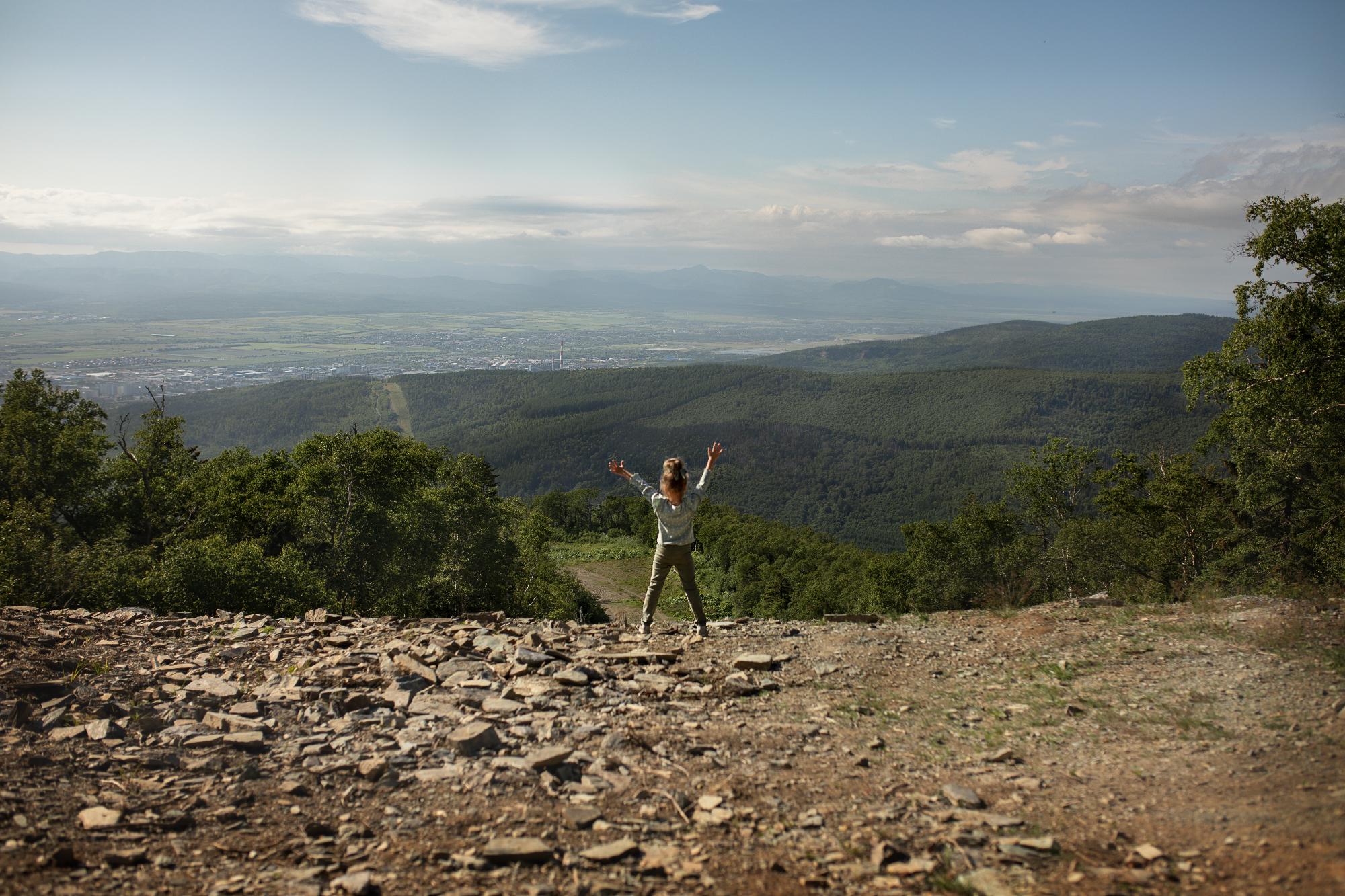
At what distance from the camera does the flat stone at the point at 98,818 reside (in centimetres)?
483

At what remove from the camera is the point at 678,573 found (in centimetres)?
948

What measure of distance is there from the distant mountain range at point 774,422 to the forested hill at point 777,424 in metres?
0.34

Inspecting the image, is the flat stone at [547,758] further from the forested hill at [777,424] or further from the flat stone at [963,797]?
the forested hill at [777,424]

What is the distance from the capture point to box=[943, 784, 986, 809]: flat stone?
17.4ft

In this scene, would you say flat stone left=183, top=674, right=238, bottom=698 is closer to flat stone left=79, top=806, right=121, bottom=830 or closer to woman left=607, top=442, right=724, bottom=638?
flat stone left=79, top=806, right=121, bottom=830

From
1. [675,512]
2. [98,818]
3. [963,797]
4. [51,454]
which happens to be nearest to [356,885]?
[98,818]

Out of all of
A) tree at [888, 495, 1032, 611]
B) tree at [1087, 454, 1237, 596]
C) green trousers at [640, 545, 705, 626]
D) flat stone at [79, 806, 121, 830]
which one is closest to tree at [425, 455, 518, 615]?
green trousers at [640, 545, 705, 626]

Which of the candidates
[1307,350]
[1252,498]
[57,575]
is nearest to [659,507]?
[57,575]

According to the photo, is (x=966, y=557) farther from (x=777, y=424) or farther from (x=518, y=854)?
(x=777, y=424)

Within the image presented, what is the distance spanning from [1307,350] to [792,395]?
143 meters

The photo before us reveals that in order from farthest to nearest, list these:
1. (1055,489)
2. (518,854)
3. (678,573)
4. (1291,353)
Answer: (1055,489)
(1291,353)
(678,573)
(518,854)

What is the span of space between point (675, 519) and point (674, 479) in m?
0.51

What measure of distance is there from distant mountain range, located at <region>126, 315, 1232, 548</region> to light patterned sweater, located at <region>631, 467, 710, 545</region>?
86917mm

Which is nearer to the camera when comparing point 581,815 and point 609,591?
point 581,815
